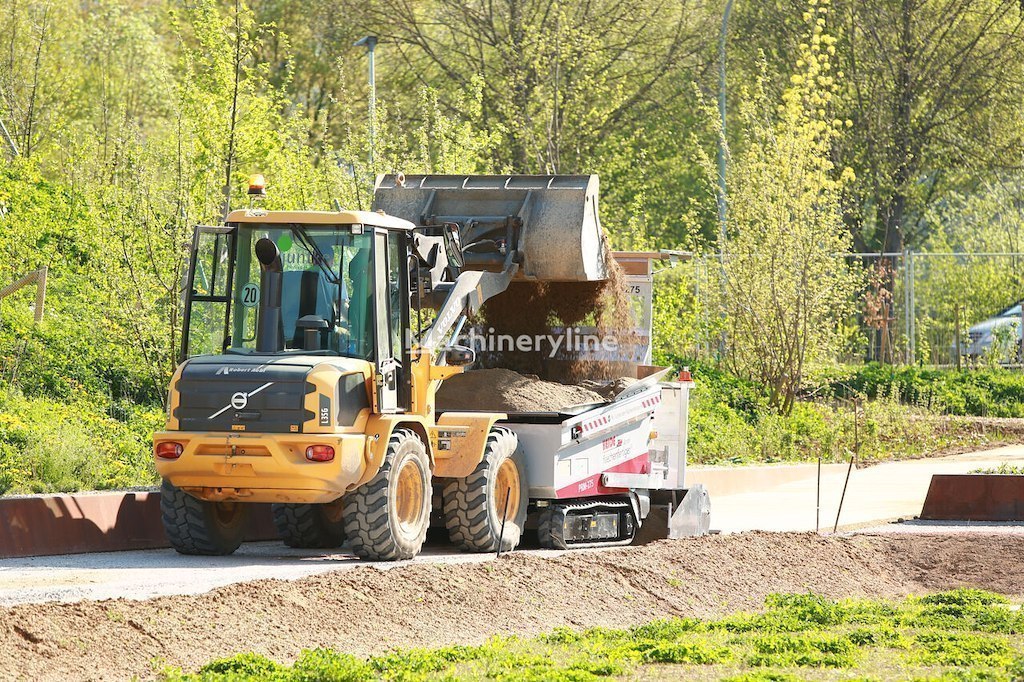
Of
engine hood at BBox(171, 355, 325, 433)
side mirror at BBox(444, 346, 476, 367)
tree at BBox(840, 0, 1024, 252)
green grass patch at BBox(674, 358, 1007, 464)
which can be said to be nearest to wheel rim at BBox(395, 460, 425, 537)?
side mirror at BBox(444, 346, 476, 367)

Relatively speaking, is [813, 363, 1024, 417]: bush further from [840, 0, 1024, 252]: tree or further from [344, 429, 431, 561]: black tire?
[344, 429, 431, 561]: black tire

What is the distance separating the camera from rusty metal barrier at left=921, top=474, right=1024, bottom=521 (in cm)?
1636

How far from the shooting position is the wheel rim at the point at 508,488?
1277 centimetres

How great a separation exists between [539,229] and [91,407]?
23.2 feet

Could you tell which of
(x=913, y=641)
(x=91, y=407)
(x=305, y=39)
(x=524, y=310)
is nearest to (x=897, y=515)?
(x=524, y=310)

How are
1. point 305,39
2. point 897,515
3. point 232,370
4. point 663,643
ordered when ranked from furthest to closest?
1. point 305,39
2. point 897,515
3. point 232,370
4. point 663,643

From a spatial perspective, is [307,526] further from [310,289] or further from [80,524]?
[310,289]

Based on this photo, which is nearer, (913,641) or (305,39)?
(913,641)

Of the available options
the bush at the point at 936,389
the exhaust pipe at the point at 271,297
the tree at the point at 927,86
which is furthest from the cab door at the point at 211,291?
the tree at the point at 927,86

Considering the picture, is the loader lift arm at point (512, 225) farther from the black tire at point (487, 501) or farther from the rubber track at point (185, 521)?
the rubber track at point (185, 521)

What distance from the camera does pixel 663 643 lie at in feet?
29.6

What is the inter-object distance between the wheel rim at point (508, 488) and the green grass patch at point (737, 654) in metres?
2.98

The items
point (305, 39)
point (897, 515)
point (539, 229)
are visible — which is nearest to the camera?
point (539, 229)

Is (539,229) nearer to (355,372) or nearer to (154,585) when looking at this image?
(355,372)
